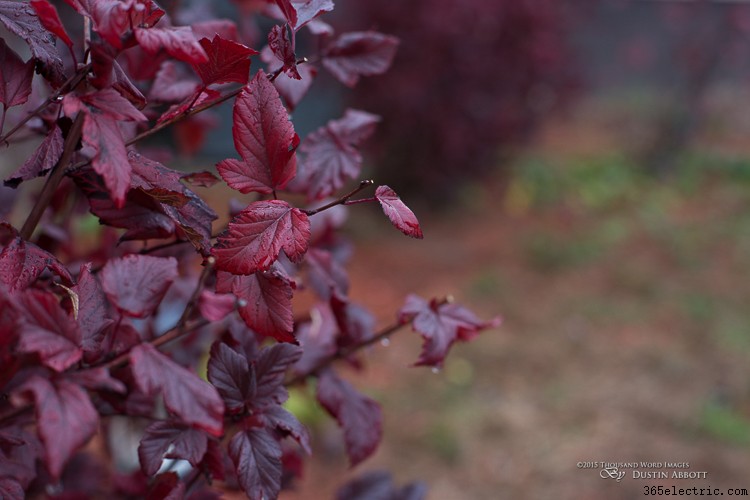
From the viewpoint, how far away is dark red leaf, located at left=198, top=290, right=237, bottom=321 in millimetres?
933

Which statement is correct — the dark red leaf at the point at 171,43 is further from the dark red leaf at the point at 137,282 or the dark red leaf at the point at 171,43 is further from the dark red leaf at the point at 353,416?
the dark red leaf at the point at 353,416

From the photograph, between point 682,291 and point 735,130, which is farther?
point 735,130

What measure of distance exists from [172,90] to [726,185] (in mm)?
6237

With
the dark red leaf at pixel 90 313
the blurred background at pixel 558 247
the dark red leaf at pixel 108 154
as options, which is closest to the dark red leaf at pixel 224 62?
the dark red leaf at pixel 108 154

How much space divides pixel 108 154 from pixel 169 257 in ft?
0.50

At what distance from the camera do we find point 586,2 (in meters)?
7.66

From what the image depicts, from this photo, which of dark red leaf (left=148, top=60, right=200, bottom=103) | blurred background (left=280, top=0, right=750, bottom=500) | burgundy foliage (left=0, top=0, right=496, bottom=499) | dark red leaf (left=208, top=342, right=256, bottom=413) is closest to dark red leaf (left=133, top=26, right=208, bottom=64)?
burgundy foliage (left=0, top=0, right=496, bottom=499)

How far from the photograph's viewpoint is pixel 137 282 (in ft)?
2.39

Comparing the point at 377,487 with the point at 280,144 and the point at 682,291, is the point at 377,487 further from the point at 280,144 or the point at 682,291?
the point at 682,291

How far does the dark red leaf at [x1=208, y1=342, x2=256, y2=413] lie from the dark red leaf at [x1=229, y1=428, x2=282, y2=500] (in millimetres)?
39

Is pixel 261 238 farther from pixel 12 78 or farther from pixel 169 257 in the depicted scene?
pixel 12 78

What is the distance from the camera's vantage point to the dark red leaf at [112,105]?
2.33 ft

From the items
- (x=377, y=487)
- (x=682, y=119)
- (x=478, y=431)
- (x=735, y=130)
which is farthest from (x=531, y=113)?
(x=377, y=487)

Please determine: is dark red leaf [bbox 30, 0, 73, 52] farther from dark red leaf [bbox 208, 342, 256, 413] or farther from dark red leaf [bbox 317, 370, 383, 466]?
dark red leaf [bbox 317, 370, 383, 466]
